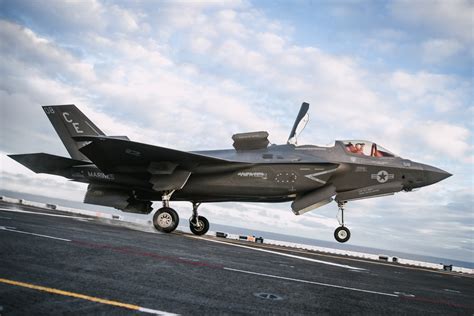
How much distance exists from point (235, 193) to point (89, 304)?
1043cm

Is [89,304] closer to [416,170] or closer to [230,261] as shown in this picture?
[230,261]

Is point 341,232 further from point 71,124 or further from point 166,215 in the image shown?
point 71,124

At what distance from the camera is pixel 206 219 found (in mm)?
16438

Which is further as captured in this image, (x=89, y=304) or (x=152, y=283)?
(x=152, y=283)

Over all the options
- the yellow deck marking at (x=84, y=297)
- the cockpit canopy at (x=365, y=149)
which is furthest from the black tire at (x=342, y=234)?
the yellow deck marking at (x=84, y=297)

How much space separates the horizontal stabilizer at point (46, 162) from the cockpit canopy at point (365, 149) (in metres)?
10.4

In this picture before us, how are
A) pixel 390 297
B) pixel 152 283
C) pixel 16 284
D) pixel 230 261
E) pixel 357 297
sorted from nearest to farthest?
pixel 16 284 → pixel 152 283 → pixel 357 297 → pixel 390 297 → pixel 230 261

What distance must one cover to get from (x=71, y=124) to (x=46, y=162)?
94.6 inches

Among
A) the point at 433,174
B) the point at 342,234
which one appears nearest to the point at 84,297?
the point at 342,234

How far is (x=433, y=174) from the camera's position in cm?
1395

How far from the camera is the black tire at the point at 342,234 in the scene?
1438 centimetres

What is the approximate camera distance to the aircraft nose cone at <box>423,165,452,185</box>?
45.6 feet

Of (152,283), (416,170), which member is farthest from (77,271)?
(416,170)

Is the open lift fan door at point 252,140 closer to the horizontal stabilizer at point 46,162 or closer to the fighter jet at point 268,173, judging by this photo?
the fighter jet at point 268,173
